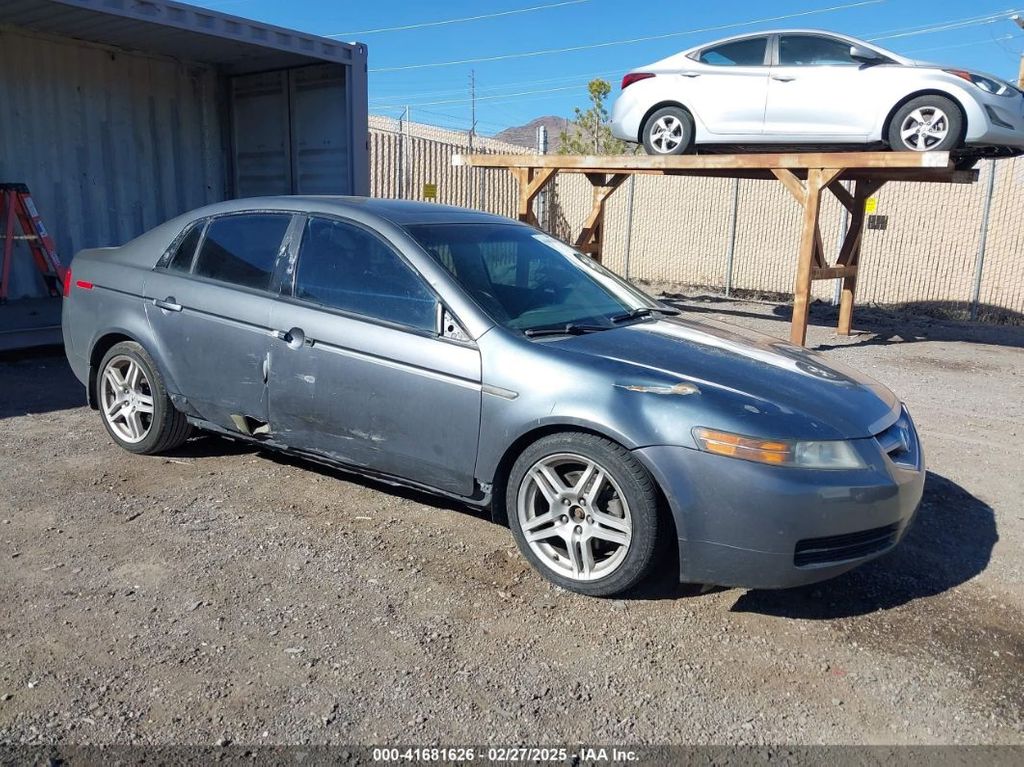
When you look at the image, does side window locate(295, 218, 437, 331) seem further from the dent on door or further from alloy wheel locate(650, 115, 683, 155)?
alloy wheel locate(650, 115, 683, 155)

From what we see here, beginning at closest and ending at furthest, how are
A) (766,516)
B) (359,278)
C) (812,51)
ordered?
(766,516), (359,278), (812,51)

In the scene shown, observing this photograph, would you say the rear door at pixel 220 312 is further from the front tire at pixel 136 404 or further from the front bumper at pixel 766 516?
the front bumper at pixel 766 516

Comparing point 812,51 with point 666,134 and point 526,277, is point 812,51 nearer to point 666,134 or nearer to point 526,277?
point 666,134

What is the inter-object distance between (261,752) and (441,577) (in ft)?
4.34

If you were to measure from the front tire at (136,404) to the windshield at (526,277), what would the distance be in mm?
1871

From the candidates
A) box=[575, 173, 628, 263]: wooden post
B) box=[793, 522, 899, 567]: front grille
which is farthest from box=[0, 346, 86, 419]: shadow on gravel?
box=[575, 173, 628, 263]: wooden post

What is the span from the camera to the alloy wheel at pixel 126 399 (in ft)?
17.3

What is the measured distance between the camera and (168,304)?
5031mm

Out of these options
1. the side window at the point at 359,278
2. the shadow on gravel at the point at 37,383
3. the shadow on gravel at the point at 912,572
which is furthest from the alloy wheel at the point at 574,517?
the shadow on gravel at the point at 37,383

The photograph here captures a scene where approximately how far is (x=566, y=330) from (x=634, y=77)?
7642mm

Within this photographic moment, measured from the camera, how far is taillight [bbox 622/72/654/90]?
10695mm

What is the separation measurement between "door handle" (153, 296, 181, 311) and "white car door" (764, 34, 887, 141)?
24.2ft

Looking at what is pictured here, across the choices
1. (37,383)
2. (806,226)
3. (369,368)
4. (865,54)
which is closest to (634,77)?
(865,54)

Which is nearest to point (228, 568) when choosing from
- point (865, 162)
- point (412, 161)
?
point (865, 162)
